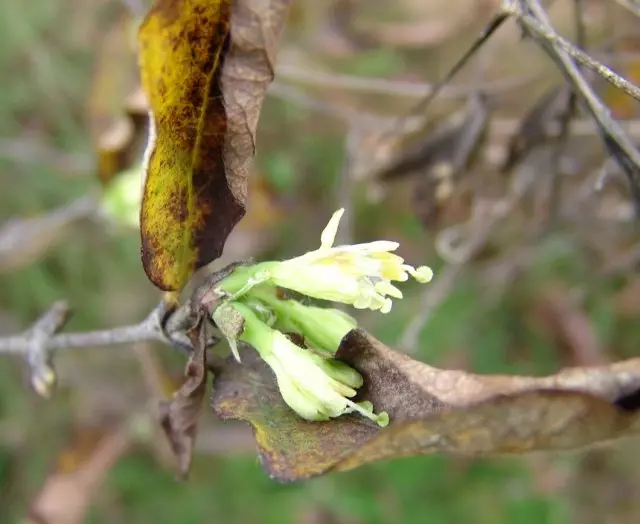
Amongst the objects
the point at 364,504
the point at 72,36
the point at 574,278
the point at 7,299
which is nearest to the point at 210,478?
the point at 364,504

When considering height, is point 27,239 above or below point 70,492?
above

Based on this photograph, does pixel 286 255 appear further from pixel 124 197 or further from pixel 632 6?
pixel 632 6

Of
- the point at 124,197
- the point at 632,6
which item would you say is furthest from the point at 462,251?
the point at 632,6

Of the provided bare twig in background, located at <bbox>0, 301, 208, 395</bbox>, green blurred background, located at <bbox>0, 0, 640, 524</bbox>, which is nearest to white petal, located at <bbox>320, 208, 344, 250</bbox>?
bare twig in background, located at <bbox>0, 301, 208, 395</bbox>

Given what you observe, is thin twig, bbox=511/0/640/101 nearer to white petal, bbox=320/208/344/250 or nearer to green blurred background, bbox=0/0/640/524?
white petal, bbox=320/208/344/250

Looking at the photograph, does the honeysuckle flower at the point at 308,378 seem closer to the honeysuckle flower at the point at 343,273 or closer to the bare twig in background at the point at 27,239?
the honeysuckle flower at the point at 343,273

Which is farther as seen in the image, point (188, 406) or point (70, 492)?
point (70, 492)

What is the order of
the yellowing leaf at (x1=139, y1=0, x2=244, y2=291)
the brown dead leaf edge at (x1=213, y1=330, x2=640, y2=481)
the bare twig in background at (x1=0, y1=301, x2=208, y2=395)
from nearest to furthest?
1. the brown dead leaf edge at (x1=213, y1=330, x2=640, y2=481)
2. the yellowing leaf at (x1=139, y1=0, x2=244, y2=291)
3. the bare twig in background at (x1=0, y1=301, x2=208, y2=395)
